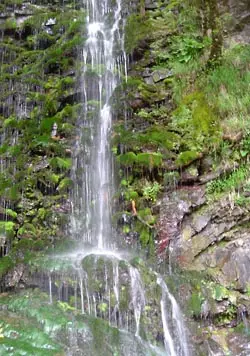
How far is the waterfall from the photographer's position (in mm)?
7582

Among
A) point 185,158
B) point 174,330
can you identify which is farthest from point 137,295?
point 185,158

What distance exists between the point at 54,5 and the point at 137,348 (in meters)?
9.66

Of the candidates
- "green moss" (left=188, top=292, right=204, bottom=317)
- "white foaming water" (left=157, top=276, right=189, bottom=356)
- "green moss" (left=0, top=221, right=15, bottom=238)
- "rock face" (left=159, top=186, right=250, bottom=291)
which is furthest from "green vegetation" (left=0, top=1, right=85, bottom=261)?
"green moss" (left=188, top=292, right=204, bottom=317)

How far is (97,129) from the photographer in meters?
8.57

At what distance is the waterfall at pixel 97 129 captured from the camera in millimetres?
7582

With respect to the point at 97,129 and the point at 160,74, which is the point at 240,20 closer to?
the point at 160,74

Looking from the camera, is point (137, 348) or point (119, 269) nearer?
point (137, 348)

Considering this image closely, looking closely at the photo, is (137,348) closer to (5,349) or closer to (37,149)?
(5,349)

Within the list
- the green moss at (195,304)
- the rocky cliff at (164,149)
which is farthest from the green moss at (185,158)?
the green moss at (195,304)

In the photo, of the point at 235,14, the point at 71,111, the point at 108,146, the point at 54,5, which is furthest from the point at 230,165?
the point at 54,5

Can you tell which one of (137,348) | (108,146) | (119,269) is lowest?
(137,348)

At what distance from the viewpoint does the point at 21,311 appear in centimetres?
550

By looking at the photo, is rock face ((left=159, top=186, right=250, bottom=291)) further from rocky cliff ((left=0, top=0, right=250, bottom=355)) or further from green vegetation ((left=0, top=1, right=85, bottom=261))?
green vegetation ((left=0, top=1, right=85, bottom=261))

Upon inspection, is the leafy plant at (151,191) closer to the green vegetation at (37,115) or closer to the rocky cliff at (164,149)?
the rocky cliff at (164,149)
